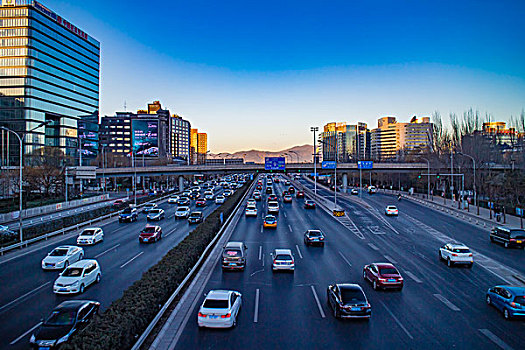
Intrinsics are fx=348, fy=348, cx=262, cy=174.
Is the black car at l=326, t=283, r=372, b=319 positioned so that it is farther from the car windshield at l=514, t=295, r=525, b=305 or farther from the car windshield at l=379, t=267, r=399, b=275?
the car windshield at l=514, t=295, r=525, b=305

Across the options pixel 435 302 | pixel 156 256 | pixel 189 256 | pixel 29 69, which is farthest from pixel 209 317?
pixel 29 69

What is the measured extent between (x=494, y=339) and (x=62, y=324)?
52.2ft

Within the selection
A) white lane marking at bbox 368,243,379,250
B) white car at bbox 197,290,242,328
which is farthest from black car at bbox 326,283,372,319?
white lane marking at bbox 368,243,379,250

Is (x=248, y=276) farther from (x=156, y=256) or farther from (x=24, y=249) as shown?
(x=24, y=249)

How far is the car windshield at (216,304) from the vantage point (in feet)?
44.3

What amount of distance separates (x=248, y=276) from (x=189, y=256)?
376 cm

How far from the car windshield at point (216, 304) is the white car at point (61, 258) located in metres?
14.1

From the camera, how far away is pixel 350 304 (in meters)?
14.4

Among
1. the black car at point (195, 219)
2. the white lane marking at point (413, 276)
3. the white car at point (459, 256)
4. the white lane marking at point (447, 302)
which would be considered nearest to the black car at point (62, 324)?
the white lane marking at point (447, 302)

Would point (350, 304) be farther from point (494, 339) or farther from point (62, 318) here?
point (62, 318)

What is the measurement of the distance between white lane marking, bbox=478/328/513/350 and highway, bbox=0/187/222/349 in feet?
53.1

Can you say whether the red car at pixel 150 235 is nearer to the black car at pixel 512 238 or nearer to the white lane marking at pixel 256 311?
the white lane marking at pixel 256 311

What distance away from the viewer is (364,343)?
1252cm

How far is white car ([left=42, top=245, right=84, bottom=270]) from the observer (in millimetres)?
22438
